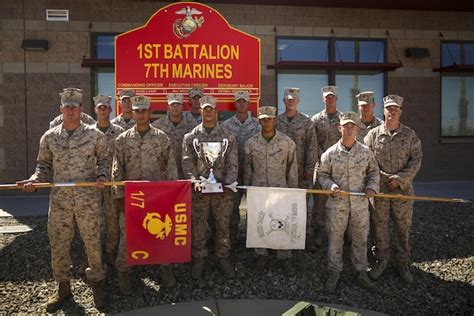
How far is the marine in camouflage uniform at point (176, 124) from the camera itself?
536 cm

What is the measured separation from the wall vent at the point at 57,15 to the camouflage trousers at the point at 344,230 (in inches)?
302

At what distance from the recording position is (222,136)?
475 centimetres

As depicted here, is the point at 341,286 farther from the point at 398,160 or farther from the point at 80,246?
the point at 80,246

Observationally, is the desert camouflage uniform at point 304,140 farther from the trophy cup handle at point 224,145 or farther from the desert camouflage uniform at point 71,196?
the desert camouflage uniform at point 71,196

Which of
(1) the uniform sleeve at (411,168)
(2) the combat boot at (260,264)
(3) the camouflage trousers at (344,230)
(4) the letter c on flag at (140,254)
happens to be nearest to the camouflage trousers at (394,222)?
(1) the uniform sleeve at (411,168)

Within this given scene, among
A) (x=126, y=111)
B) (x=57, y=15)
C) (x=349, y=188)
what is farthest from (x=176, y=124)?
(x=57, y=15)

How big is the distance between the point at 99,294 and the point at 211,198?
5.03 ft

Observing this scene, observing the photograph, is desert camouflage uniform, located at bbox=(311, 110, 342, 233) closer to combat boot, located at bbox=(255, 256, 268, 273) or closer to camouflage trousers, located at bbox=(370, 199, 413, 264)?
camouflage trousers, located at bbox=(370, 199, 413, 264)

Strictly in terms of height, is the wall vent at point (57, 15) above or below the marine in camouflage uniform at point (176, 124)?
above

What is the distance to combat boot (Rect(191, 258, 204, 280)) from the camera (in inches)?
180

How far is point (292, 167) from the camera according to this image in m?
4.85

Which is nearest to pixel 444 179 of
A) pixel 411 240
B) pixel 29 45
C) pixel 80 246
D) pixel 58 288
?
pixel 411 240

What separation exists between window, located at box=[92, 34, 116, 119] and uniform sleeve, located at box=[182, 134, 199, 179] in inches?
208

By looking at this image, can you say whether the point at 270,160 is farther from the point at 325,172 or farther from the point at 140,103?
the point at 140,103
